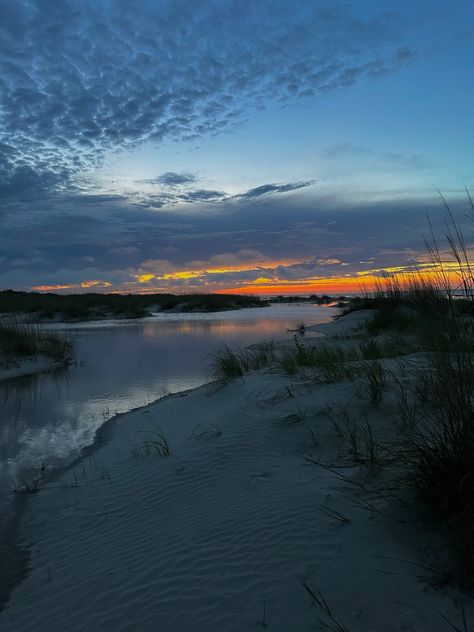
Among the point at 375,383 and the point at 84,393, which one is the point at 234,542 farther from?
the point at 84,393

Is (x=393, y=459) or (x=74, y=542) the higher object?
(x=393, y=459)

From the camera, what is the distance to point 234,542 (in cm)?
274

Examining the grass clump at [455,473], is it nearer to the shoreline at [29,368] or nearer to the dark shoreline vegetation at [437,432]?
the dark shoreline vegetation at [437,432]

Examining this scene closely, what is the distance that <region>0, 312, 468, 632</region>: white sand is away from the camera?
214 centimetres

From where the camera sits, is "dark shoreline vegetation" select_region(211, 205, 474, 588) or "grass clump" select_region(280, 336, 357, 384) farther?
"grass clump" select_region(280, 336, 357, 384)

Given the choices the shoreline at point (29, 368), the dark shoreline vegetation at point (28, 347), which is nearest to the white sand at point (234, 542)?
the shoreline at point (29, 368)

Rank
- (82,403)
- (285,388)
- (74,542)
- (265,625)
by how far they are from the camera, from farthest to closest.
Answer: (82,403), (285,388), (74,542), (265,625)

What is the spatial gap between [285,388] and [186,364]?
6.51 metres

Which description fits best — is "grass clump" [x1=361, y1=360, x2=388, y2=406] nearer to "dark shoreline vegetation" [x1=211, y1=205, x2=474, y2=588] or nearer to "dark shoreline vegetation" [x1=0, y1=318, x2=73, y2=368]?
"dark shoreline vegetation" [x1=211, y1=205, x2=474, y2=588]

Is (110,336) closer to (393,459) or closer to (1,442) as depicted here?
(1,442)

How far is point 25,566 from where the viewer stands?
10.3 ft

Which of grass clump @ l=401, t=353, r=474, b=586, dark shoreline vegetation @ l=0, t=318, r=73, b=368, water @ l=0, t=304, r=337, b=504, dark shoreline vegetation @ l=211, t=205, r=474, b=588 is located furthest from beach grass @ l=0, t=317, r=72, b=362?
grass clump @ l=401, t=353, r=474, b=586

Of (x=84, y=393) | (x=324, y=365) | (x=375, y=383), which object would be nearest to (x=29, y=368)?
(x=84, y=393)

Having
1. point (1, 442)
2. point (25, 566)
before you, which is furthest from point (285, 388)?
point (1, 442)
